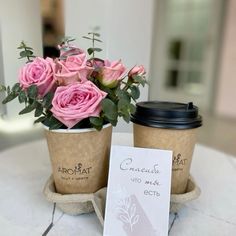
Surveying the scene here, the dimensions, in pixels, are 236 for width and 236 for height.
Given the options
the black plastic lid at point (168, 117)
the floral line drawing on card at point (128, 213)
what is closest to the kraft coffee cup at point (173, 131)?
the black plastic lid at point (168, 117)

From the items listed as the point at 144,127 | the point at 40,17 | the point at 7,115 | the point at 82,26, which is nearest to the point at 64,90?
the point at 144,127

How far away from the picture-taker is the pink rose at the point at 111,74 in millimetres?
490

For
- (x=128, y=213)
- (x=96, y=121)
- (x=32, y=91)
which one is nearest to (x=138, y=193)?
(x=128, y=213)

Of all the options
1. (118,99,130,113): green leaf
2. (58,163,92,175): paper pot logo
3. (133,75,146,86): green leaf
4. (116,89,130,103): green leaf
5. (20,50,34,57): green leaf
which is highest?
(20,50,34,57): green leaf

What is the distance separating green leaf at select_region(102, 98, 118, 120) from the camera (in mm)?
458

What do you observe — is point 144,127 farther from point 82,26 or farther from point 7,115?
point 7,115

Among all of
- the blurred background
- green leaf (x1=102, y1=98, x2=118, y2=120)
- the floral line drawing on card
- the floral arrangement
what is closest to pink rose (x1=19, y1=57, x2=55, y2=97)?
the floral arrangement

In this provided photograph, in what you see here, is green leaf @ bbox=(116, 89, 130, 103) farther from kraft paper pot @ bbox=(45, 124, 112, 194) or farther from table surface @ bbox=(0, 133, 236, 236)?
table surface @ bbox=(0, 133, 236, 236)

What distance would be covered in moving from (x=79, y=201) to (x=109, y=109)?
196 millimetres

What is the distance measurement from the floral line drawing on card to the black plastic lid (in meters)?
0.15

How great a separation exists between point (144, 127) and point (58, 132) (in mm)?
169

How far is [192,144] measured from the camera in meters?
0.56

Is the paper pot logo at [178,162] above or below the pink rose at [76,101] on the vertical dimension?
below

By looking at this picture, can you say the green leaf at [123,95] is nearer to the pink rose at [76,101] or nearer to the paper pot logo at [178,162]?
the pink rose at [76,101]
